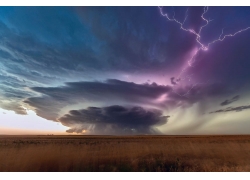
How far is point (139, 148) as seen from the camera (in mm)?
30516

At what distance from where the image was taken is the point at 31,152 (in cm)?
2917

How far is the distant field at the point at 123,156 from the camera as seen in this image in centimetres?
2705

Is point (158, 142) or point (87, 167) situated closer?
point (87, 167)

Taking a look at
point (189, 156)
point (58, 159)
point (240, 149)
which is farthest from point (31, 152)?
point (240, 149)

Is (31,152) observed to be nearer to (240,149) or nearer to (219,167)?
(219,167)

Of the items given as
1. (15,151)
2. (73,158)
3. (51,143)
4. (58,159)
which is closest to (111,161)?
(73,158)

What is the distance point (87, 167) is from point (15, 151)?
10090 mm

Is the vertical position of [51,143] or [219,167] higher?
[51,143]

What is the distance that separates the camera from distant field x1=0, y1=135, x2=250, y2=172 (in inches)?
1065

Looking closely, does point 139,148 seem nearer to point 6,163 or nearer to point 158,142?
point 158,142

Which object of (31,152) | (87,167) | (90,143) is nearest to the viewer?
(87,167)

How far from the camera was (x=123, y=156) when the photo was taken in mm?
28797

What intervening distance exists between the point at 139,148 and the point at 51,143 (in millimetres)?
12390

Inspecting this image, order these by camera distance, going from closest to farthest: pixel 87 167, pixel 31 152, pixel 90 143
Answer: pixel 87 167 < pixel 31 152 < pixel 90 143
